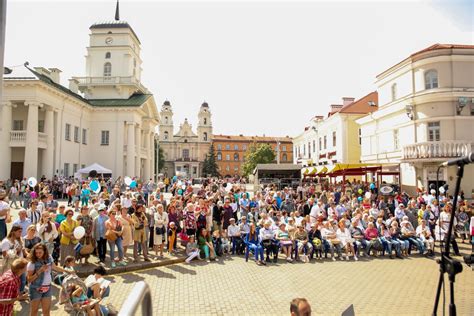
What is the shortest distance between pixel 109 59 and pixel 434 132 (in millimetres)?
42377

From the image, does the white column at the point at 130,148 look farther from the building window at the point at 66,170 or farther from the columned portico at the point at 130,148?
the building window at the point at 66,170

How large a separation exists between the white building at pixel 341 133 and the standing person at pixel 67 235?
121ft

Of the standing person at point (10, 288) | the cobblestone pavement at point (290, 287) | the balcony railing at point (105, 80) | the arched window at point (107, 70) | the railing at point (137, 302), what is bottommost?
the cobblestone pavement at point (290, 287)

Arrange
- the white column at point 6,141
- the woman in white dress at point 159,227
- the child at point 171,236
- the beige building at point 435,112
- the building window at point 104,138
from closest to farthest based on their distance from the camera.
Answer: the woman in white dress at point 159,227
the child at point 171,236
the beige building at point 435,112
the white column at point 6,141
the building window at point 104,138

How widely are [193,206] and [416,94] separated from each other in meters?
23.5

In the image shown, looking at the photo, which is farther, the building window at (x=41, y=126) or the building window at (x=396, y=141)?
the building window at (x=41, y=126)

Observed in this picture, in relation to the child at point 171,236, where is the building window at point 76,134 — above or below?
above

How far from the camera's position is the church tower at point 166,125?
10719 centimetres

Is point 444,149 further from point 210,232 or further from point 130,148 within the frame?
point 130,148

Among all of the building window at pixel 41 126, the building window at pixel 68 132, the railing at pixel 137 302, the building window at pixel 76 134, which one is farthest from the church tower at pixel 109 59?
the railing at pixel 137 302

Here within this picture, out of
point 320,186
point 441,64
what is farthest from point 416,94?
point 320,186

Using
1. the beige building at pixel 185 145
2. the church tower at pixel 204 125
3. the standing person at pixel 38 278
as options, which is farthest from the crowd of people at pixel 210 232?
the church tower at pixel 204 125

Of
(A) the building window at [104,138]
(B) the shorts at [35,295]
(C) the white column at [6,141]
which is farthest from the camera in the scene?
(A) the building window at [104,138]

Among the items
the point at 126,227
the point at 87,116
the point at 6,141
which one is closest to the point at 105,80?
the point at 87,116
